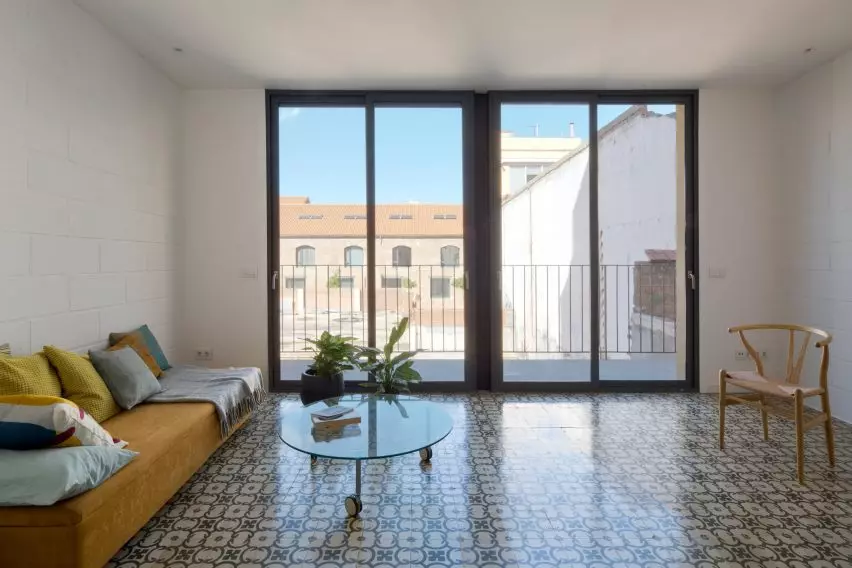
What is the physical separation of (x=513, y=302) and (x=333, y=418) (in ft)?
12.7

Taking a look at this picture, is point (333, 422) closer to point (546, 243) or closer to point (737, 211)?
point (737, 211)

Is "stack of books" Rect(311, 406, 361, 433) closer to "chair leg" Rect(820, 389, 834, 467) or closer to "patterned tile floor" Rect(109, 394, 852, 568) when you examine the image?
"patterned tile floor" Rect(109, 394, 852, 568)

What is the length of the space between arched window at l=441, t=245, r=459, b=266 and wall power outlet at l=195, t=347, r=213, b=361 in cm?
242

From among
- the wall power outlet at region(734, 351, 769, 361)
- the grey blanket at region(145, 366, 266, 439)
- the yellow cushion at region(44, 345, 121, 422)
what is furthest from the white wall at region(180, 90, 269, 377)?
the wall power outlet at region(734, 351, 769, 361)

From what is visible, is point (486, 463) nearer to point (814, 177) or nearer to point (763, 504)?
point (763, 504)

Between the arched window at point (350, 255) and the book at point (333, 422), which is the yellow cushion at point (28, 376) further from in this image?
the arched window at point (350, 255)

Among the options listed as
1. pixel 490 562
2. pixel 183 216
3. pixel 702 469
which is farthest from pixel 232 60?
pixel 702 469

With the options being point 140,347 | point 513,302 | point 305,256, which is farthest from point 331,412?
point 513,302

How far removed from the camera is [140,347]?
10.2ft

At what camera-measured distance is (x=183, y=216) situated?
4.09 metres

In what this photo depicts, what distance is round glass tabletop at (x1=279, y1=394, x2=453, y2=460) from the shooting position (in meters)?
2.05

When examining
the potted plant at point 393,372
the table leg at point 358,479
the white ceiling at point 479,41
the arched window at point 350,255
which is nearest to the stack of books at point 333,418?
the table leg at point 358,479

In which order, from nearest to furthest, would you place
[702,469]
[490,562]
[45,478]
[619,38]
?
[45,478], [490,562], [702,469], [619,38]

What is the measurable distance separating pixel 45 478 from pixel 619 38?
155 inches
